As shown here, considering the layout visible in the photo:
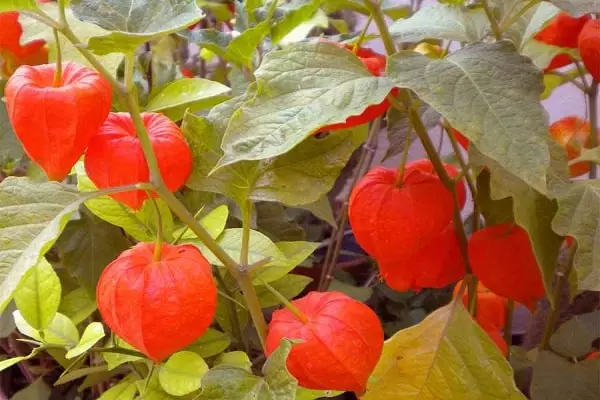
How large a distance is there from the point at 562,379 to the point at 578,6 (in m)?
0.28

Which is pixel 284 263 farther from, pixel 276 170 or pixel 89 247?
pixel 89 247

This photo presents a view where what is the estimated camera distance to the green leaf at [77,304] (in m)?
0.58

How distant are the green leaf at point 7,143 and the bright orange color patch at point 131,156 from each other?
0.95 feet

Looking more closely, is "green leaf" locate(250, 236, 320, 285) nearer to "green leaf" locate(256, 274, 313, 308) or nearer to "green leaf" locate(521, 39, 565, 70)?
"green leaf" locate(256, 274, 313, 308)

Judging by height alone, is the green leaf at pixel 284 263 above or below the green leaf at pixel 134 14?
below

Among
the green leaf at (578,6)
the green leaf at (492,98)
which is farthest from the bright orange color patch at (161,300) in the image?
the green leaf at (578,6)

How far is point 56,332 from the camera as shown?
0.51m

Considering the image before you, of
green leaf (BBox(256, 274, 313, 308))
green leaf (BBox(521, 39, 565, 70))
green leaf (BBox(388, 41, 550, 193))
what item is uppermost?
green leaf (BBox(388, 41, 550, 193))

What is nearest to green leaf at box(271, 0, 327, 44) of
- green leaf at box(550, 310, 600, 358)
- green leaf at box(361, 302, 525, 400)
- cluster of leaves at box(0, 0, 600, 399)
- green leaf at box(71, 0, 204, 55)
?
cluster of leaves at box(0, 0, 600, 399)

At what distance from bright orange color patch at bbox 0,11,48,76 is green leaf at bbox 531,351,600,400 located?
1.75 ft

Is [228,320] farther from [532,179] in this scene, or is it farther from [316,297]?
[532,179]

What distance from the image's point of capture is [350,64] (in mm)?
362

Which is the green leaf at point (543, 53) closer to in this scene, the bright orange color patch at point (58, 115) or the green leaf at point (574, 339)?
the green leaf at point (574, 339)

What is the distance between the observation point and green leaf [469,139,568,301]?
1.21 ft
